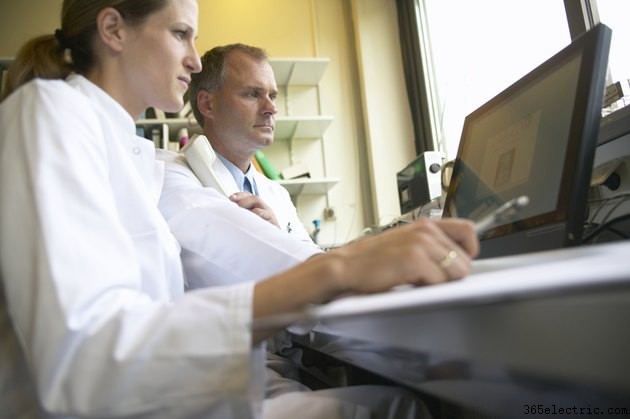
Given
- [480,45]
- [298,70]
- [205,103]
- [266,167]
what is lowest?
[266,167]

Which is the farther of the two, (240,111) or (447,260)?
(240,111)

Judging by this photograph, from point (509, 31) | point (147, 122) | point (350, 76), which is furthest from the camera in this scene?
point (350, 76)

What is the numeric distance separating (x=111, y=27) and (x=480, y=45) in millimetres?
2157

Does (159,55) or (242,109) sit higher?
(242,109)

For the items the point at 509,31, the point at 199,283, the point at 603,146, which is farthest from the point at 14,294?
the point at 509,31

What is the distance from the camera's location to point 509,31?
220 cm

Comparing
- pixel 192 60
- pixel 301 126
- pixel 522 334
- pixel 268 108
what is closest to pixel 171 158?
pixel 192 60

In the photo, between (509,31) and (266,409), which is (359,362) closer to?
(266,409)

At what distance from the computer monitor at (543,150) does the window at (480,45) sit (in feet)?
3.04

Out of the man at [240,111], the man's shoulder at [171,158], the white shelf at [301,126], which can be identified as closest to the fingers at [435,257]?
the man's shoulder at [171,158]

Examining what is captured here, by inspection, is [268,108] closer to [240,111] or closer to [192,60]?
[240,111]

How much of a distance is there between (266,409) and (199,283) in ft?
1.16

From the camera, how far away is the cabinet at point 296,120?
2711 mm

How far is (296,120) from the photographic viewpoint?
9.04ft
